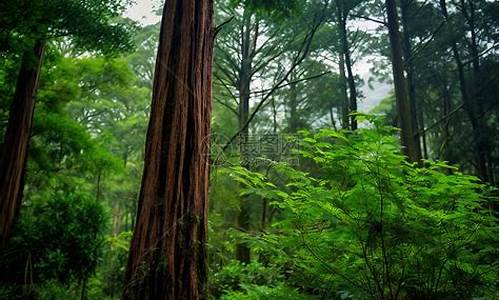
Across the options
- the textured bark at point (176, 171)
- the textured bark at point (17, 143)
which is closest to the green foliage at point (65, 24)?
the textured bark at point (17, 143)

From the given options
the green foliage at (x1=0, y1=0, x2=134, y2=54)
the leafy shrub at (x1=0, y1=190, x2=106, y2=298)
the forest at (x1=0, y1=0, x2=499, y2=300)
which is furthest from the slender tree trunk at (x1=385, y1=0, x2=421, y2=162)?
the leafy shrub at (x1=0, y1=190, x2=106, y2=298)

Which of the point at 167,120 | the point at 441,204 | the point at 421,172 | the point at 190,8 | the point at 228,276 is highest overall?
the point at 190,8

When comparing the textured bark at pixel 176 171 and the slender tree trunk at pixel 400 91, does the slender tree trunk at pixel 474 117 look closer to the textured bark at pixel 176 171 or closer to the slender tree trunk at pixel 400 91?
the slender tree trunk at pixel 400 91

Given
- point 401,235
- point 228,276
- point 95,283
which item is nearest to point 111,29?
point 228,276

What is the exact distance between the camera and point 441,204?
2162 millimetres

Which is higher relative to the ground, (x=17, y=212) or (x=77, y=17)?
(x=77, y=17)

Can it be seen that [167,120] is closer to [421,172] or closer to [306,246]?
[306,246]

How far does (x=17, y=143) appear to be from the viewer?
200 inches

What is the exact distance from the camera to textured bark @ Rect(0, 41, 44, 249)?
4793 mm

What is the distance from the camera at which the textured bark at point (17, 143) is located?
15.7 ft

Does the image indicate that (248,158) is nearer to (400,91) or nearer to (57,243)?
(400,91)

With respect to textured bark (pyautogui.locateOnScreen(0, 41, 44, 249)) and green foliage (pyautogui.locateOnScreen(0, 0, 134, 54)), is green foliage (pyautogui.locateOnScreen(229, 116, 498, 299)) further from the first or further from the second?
textured bark (pyautogui.locateOnScreen(0, 41, 44, 249))

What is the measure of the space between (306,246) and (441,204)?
0.87m

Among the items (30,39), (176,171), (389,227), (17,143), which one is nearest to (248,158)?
(176,171)
